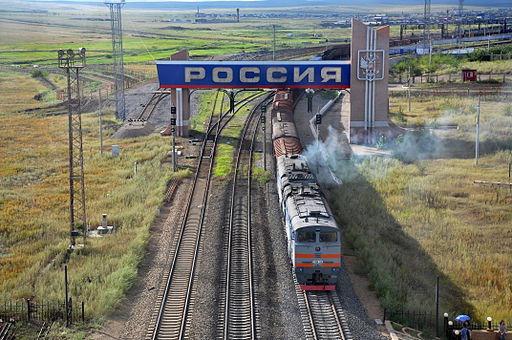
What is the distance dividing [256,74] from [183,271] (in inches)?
1008

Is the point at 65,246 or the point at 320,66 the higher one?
the point at 320,66

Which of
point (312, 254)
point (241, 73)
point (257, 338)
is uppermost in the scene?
point (241, 73)

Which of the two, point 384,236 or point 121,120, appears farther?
point 121,120

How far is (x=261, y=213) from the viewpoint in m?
35.4

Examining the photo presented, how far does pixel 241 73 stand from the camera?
2012 inches

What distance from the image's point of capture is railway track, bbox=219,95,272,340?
76.3 ft

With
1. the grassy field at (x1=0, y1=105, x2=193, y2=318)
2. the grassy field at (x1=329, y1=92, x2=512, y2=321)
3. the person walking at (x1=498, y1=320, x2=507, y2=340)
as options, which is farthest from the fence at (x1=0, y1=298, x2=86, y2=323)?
the person walking at (x1=498, y1=320, x2=507, y2=340)

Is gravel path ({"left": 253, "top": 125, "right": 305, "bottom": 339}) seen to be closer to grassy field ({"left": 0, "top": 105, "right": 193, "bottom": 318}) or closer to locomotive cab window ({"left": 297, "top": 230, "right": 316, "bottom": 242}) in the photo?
locomotive cab window ({"left": 297, "top": 230, "right": 316, "bottom": 242})

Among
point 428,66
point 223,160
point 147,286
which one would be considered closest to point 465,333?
point 147,286

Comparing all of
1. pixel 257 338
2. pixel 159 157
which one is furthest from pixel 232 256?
pixel 159 157

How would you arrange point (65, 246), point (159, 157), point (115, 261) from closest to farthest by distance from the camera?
point (115, 261), point (65, 246), point (159, 157)

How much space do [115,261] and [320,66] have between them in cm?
2656

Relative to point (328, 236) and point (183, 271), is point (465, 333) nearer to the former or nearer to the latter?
point (328, 236)

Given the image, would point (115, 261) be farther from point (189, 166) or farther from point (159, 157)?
point (159, 157)
